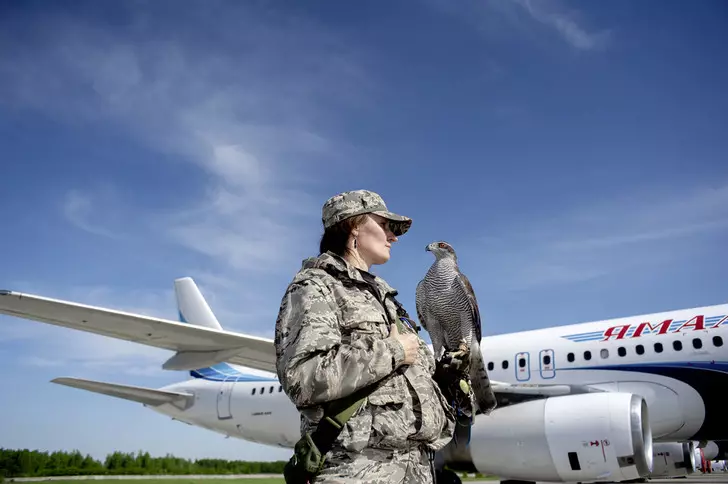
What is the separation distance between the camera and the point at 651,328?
996cm

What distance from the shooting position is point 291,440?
13.2 metres

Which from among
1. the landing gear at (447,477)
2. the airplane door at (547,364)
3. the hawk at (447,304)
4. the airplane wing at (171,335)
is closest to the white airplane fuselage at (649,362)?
the airplane door at (547,364)

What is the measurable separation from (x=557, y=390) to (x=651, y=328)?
2822mm

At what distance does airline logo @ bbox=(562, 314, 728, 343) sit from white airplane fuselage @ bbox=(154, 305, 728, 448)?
0.01m

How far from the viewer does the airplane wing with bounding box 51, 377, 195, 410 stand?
37.5 feet

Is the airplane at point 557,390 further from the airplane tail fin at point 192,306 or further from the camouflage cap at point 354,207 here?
the camouflage cap at point 354,207

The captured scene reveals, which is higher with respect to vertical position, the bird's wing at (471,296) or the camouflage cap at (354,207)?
the camouflage cap at (354,207)

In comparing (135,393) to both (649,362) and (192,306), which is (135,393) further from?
(649,362)

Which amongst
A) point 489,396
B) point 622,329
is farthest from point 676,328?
point 489,396

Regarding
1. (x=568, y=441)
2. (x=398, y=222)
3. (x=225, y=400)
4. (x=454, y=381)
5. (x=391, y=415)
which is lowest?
(x=568, y=441)

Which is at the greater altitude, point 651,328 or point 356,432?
point 651,328

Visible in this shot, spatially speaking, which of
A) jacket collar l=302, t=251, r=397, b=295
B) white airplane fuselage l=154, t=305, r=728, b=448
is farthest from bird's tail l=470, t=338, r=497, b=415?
white airplane fuselage l=154, t=305, r=728, b=448

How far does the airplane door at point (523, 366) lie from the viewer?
1073 centimetres

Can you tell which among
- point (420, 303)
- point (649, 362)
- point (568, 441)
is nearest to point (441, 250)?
point (420, 303)
